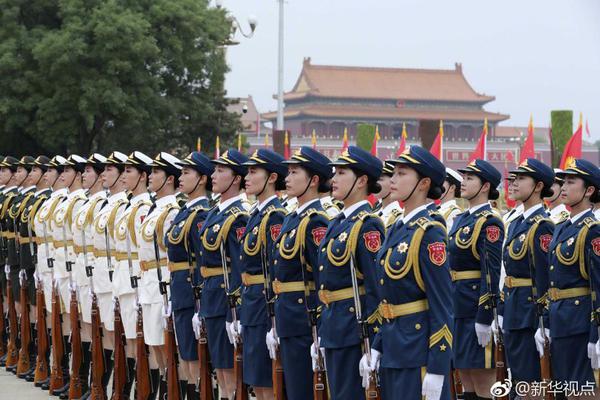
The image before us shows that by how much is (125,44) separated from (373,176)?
21.9 m

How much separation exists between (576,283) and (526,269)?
2.62 feet

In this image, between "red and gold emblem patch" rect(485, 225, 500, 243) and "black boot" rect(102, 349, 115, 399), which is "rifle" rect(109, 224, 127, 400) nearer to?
"black boot" rect(102, 349, 115, 399)

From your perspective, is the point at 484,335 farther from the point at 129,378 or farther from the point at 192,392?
the point at 129,378

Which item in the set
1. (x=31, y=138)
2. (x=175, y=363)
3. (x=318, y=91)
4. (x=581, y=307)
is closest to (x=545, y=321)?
(x=581, y=307)

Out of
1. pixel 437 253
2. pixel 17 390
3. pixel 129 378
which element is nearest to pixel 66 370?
pixel 17 390

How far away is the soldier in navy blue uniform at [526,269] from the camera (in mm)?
7325

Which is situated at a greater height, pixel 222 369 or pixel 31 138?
pixel 31 138

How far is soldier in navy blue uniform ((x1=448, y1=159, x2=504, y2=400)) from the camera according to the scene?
7750 mm

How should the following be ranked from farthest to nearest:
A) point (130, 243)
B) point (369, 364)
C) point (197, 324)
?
point (130, 243) < point (197, 324) < point (369, 364)

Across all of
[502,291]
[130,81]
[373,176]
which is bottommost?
[502,291]

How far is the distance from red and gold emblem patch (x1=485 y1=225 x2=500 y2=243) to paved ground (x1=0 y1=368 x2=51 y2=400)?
13.6 feet

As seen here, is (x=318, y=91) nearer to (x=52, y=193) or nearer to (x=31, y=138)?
(x=31, y=138)

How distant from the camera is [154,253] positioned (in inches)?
327

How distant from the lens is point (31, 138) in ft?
99.2
